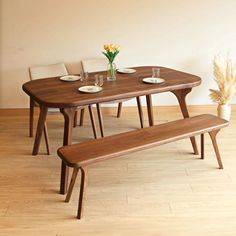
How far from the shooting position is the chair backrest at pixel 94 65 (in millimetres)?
4051

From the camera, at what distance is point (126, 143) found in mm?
2645

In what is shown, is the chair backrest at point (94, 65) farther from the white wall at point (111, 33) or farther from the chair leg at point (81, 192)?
the chair leg at point (81, 192)

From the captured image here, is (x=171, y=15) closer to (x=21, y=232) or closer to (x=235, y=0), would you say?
(x=235, y=0)

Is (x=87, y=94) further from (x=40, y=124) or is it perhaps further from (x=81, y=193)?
(x=81, y=193)

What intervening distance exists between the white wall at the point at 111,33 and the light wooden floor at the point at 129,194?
3.24 ft

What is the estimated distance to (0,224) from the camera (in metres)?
2.40

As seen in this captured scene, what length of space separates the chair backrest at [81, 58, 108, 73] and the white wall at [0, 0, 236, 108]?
18 cm

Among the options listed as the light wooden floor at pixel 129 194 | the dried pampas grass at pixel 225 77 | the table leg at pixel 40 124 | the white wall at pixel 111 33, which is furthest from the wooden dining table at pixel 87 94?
the white wall at pixel 111 33

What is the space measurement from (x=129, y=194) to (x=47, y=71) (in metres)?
1.71

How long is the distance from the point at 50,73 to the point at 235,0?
2224mm

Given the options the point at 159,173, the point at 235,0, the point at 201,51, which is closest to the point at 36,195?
the point at 159,173

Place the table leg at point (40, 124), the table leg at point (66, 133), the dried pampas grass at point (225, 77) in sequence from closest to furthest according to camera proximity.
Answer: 1. the table leg at point (66, 133)
2. the table leg at point (40, 124)
3. the dried pampas grass at point (225, 77)

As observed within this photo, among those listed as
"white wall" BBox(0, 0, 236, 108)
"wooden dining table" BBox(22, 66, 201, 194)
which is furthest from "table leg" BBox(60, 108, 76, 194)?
"white wall" BBox(0, 0, 236, 108)

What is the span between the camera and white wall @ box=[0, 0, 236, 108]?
4.09m
